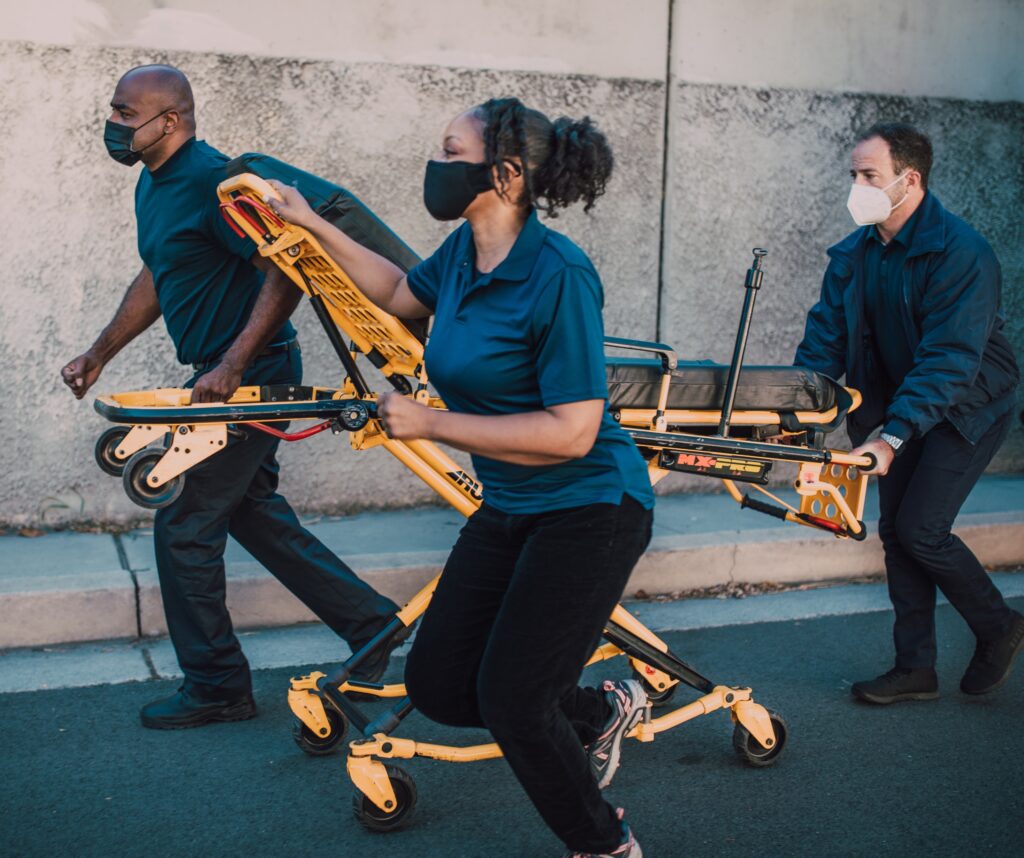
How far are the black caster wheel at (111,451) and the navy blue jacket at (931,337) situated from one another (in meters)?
2.36

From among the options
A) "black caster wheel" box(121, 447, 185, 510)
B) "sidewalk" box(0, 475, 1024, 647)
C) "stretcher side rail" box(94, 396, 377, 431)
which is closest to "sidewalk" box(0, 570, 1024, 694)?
"sidewalk" box(0, 475, 1024, 647)

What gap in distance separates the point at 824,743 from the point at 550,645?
1.71m

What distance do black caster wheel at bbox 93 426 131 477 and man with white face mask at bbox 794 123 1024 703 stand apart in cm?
221

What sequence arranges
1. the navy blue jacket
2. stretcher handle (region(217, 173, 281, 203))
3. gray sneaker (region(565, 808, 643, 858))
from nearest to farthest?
gray sneaker (region(565, 808, 643, 858))
stretcher handle (region(217, 173, 281, 203))
the navy blue jacket

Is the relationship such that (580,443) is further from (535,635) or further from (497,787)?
(497,787)

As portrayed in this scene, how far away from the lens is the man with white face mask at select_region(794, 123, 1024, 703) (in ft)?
13.8

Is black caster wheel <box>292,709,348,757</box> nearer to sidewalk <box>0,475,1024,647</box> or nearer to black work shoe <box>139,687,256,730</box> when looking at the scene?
black work shoe <box>139,687,256,730</box>

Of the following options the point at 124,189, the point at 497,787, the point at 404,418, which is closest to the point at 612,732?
the point at 497,787

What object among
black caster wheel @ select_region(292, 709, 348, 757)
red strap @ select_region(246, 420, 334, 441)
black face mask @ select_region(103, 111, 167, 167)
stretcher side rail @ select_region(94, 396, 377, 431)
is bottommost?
black caster wheel @ select_region(292, 709, 348, 757)

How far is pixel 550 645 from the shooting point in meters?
2.91

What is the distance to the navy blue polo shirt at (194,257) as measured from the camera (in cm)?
400

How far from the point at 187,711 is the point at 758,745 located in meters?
1.83

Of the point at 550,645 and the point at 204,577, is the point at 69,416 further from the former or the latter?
the point at 550,645

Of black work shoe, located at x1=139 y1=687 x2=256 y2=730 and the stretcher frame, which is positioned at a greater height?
the stretcher frame
